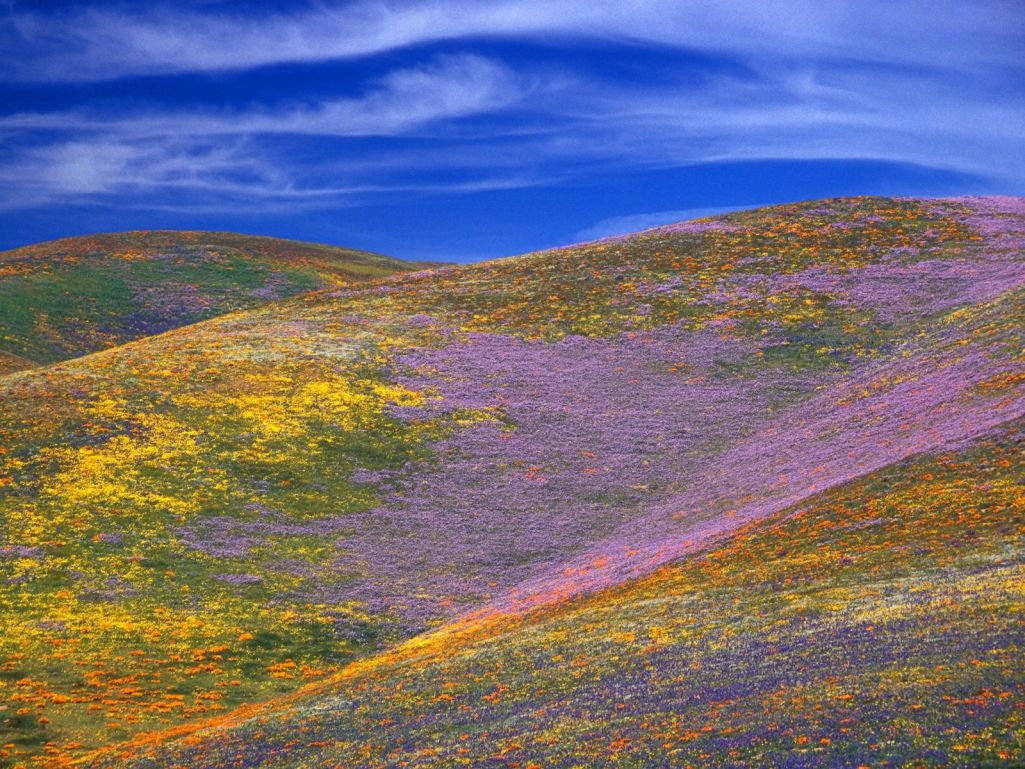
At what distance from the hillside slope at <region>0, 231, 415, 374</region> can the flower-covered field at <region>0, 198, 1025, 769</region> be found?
26.5m

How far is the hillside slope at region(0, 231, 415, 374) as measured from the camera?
99062mm

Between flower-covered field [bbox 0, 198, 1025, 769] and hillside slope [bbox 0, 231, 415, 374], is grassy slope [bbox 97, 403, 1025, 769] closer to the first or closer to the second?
flower-covered field [bbox 0, 198, 1025, 769]

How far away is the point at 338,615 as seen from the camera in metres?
40.4

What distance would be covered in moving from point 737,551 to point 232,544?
2405cm

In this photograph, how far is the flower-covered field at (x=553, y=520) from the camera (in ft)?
65.3

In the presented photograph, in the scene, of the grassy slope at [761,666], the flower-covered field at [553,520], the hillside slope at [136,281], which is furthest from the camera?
the hillside slope at [136,281]

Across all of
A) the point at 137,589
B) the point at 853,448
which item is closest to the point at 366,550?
the point at 137,589

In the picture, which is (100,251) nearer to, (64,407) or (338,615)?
(64,407)

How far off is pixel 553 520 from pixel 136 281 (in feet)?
284

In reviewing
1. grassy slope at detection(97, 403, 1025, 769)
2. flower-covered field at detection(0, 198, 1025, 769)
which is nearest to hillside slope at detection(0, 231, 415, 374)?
Result: flower-covered field at detection(0, 198, 1025, 769)

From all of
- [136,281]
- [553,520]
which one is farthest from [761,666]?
[136,281]

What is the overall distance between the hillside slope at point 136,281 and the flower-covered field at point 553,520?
86.9ft

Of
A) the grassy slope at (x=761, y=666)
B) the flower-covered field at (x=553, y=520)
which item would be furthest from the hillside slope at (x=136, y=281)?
the grassy slope at (x=761, y=666)

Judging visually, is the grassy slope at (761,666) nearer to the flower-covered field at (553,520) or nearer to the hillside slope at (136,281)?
the flower-covered field at (553,520)
